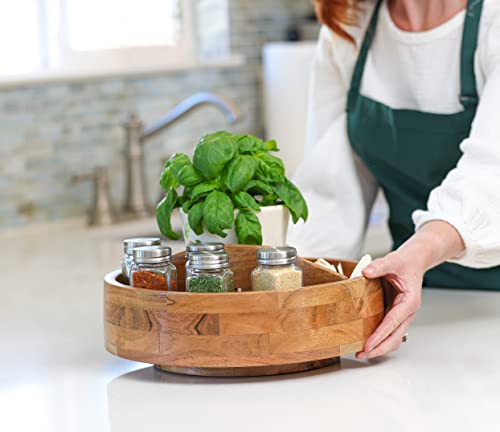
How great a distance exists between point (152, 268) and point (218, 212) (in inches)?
4.6

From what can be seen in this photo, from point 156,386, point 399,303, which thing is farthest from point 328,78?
point 156,386

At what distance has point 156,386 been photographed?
3.96ft

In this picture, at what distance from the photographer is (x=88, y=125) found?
2.82 m

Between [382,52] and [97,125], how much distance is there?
49.7 inches

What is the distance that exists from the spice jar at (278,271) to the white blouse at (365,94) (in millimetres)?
365

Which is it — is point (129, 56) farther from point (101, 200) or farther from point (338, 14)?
point (338, 14)

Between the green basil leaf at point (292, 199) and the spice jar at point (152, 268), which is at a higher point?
the green basil leaf at point (292, 199)

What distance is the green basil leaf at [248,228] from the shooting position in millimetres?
1301

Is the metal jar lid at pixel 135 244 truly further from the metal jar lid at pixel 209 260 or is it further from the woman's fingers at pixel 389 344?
the woman's fingers at pixel 389 344

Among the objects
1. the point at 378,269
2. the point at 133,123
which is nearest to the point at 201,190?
the point at 378,269

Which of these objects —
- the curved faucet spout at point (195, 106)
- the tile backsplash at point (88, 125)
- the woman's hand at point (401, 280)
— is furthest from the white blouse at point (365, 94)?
the tile backsplash at point (88, 125)

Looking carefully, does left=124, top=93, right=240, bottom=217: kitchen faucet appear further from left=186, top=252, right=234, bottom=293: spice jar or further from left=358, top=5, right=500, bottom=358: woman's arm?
left=186, top=252, right=234, bottom=293: spice jar

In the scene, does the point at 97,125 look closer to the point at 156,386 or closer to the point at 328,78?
the point at 328,78

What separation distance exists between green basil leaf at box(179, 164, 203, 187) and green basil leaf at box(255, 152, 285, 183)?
8 centimetres
